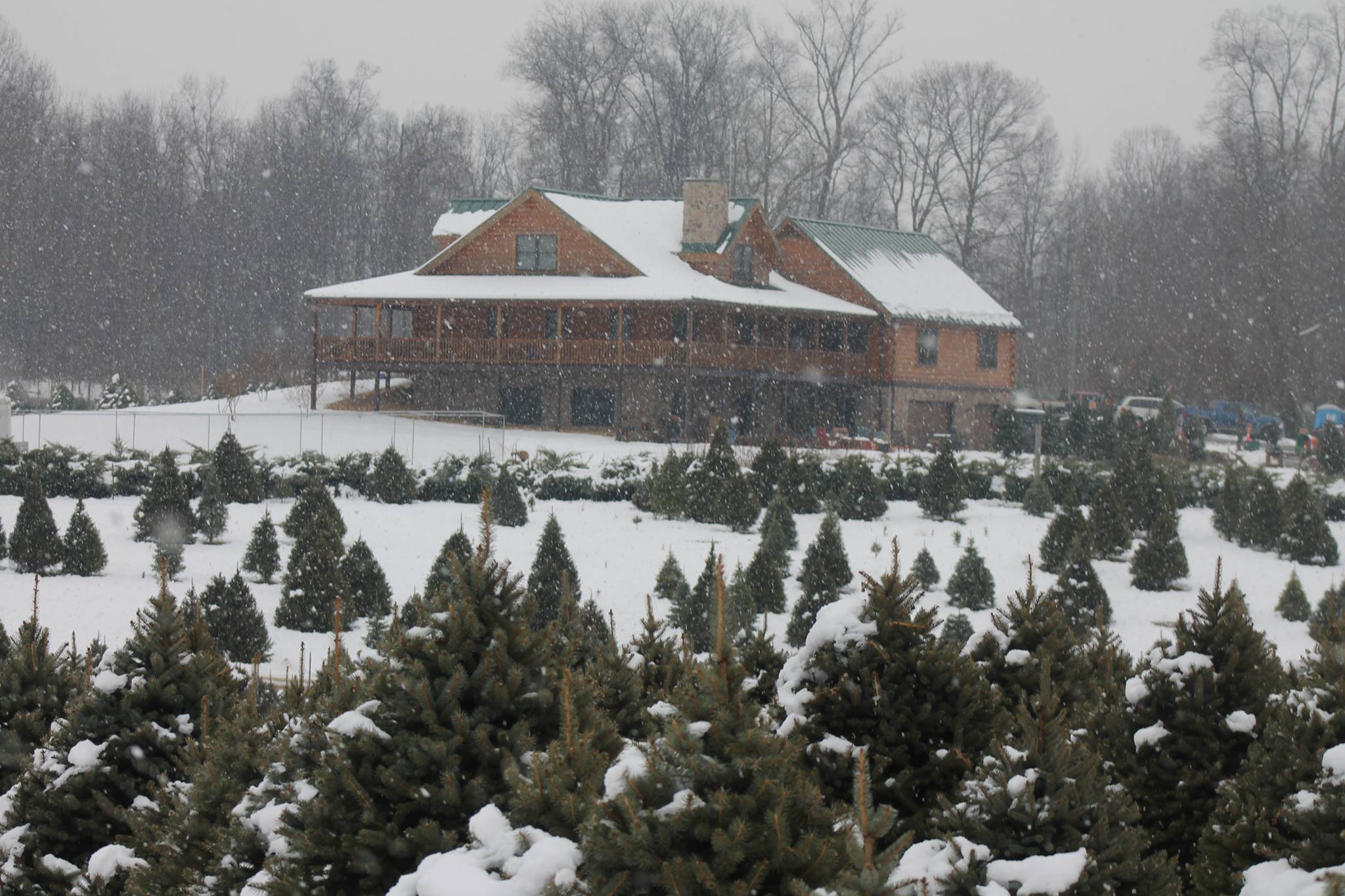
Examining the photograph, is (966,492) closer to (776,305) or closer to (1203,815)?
(776,305)

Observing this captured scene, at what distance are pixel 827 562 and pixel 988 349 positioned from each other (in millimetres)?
30898

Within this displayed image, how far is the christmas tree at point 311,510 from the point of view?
23.5 m

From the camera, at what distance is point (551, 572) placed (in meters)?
19.7

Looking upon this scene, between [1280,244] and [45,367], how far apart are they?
164ft

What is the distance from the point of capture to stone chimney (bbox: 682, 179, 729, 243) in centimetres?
4516

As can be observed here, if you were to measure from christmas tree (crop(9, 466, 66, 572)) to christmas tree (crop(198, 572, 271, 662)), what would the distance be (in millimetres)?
5156

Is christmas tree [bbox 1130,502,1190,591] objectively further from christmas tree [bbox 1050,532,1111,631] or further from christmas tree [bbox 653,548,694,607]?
christmas tree [bbox 653,548,694,607]

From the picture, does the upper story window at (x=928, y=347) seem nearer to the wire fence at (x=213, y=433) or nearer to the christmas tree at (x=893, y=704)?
the wire fence at (x=213, y=433)

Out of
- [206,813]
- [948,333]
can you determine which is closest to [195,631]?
[206,813]

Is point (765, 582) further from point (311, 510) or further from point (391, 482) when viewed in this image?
point (391, 482)

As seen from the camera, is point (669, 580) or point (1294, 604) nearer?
point (669, 580)

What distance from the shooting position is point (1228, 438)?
57656mm

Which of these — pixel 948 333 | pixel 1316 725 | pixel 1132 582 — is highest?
pixel 948 333

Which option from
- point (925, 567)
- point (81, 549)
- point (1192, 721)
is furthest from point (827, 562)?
point (1192, 721)
